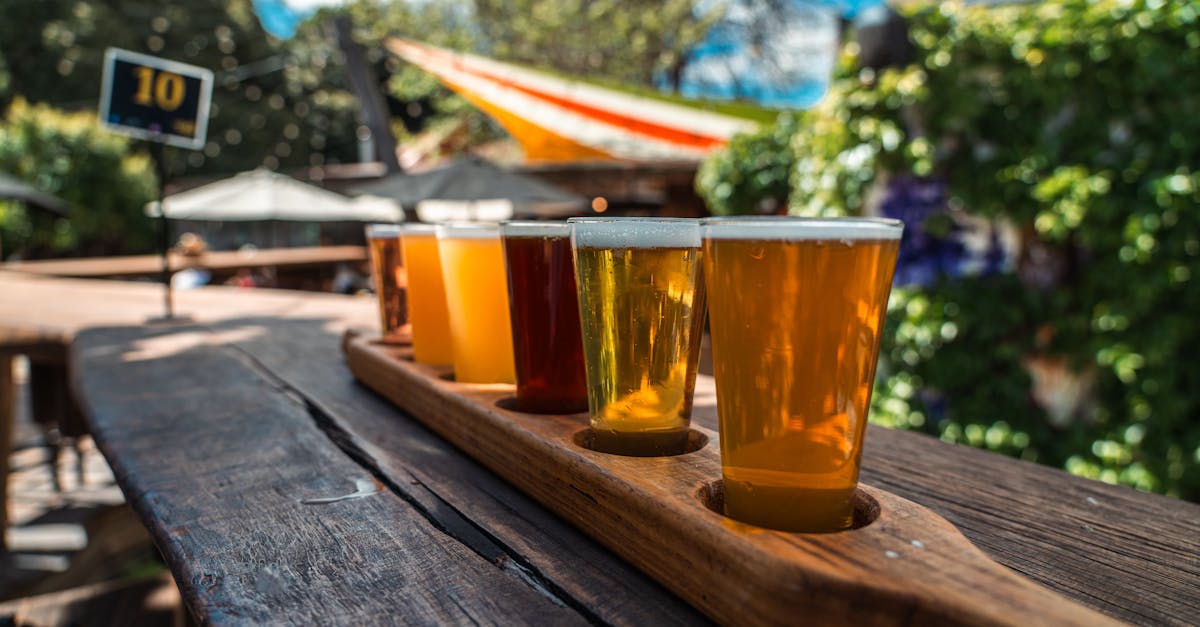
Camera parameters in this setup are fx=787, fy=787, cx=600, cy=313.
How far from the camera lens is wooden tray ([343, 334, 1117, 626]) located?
14.3 inches

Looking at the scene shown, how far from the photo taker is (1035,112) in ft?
7.09


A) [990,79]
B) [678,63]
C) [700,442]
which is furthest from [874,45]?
[678,63]

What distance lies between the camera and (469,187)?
552cm

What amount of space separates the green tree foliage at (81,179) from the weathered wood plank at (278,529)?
398 inches

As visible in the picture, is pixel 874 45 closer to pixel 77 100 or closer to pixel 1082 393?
pixel 1082 393

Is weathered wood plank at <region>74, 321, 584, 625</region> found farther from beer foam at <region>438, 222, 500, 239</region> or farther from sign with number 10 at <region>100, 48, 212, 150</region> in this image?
sign with number 10 at <region>100, 48, 212, 150</region>

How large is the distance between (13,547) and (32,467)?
123cm

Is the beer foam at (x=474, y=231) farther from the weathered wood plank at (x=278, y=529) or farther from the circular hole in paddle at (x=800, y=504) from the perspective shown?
the circular hole in paddle at (x=800, y=504)

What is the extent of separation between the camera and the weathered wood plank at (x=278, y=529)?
0.47 metres

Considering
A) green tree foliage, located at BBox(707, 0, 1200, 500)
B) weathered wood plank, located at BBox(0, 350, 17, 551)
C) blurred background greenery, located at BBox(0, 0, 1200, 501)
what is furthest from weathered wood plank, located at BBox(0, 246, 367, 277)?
green tree foliage, located at BBox(707, 0, 1200, 500)

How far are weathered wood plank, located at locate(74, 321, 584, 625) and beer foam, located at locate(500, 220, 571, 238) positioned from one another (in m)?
0.24

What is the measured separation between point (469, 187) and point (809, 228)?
528 cm

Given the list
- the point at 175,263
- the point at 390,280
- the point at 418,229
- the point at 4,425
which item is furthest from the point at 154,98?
the point at 175,263

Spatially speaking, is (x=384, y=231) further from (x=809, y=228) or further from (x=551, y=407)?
(x=809, y=228)
